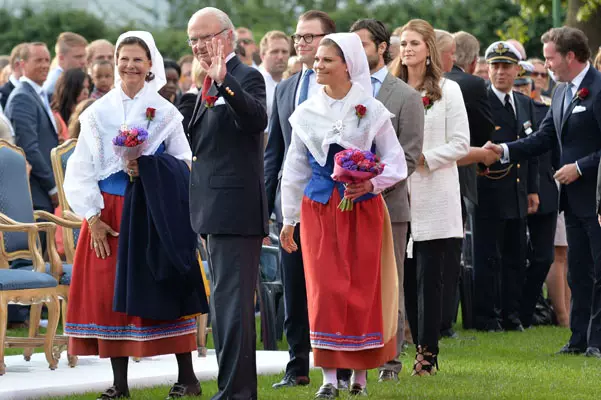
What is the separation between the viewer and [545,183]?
1305cm

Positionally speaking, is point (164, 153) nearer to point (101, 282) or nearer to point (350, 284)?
point (101, 282)

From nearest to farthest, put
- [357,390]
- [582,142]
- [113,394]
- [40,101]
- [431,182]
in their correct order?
[357,390], [113,394], [431,182], [582,142], [40,101]

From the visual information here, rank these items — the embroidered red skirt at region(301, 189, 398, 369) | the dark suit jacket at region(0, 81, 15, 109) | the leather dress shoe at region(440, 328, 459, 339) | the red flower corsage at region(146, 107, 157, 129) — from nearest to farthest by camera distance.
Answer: the embroidered red skirt at region(301, 189, 398, 369)
the red flower corsage at region(146, 107, 157, 129)
the leather dress shoe at region(440, 328, 459, 339)
the dark suit jacket at region(0, 81, 15, 109)

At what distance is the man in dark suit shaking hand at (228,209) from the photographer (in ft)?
24.1

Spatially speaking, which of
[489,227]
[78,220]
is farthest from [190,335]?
[489,227]

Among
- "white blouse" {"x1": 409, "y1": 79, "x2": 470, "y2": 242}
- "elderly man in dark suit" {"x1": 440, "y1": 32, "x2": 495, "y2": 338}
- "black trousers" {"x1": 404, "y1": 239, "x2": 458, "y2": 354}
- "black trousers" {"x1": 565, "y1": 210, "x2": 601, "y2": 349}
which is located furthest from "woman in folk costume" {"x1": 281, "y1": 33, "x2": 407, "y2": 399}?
"black trousers" {"x1": 565, "y1": 210, "x2": 601, "y2": 349}

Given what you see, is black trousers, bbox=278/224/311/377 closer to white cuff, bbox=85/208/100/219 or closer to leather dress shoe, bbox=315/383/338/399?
leather dress shoe, bbox=315/383/338/399

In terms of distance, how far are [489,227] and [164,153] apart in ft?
16.2

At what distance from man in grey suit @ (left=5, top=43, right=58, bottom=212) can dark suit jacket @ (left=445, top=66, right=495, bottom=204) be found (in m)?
3.92

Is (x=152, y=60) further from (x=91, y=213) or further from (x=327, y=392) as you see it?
(x=327, y=392)

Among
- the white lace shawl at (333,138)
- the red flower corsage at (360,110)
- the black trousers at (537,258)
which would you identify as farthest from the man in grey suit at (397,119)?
the black trousers at (537,258)

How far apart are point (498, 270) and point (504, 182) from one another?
0.83 metres

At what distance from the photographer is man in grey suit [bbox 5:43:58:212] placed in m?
12.4

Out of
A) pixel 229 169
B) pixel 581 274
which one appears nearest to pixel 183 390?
pixel 229 169
